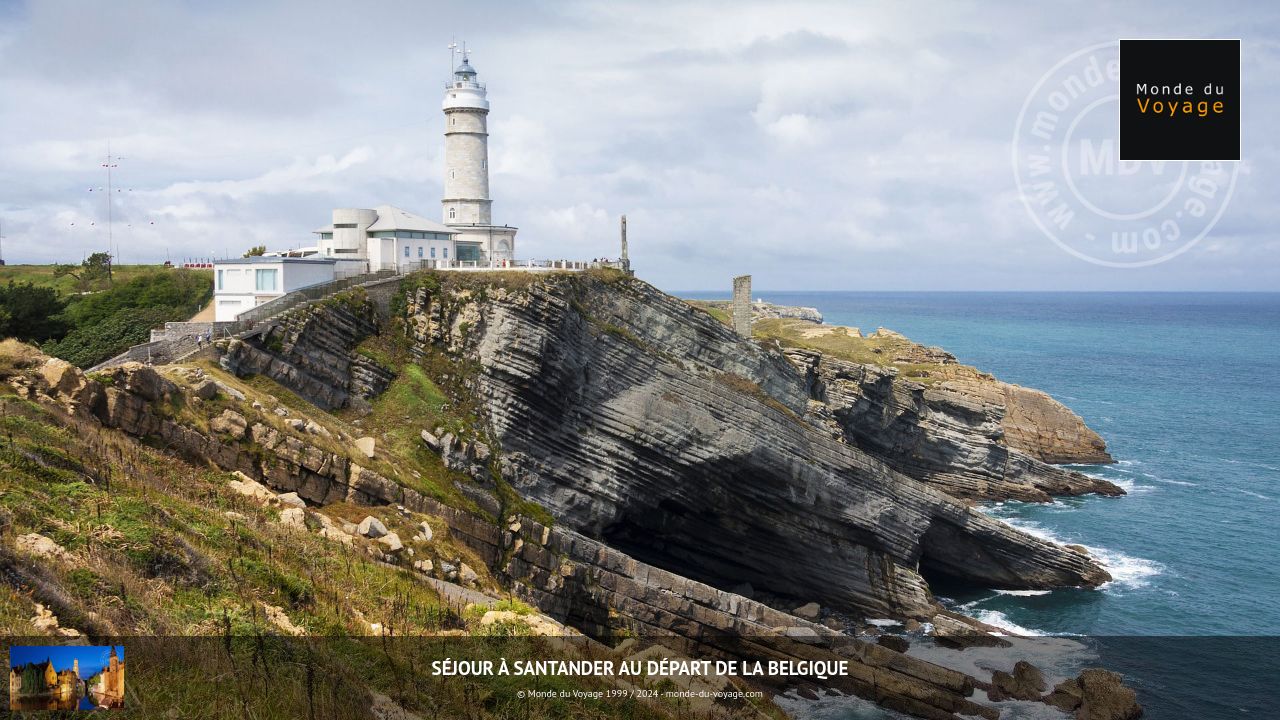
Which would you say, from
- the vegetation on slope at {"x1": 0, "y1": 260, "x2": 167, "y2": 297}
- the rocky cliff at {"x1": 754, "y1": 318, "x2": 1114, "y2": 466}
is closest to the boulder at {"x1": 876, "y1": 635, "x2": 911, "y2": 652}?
the rocky cliff at {"x1": 754, "y1": 318, "x2": 1114, "y2": 466}

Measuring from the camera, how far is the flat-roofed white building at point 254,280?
33000mm

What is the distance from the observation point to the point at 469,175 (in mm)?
45500

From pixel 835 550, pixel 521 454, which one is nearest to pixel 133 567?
pixel 521 454

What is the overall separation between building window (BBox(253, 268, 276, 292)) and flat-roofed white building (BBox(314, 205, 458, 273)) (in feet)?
20.8

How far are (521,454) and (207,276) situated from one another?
2493cm

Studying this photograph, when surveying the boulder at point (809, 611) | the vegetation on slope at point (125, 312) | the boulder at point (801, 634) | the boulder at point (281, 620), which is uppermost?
the vegetation on slope at point (125, 312)

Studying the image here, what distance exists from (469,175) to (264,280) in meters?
15.0

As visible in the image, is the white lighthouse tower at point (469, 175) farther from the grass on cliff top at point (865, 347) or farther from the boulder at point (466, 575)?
the boulder at point (466, 575)

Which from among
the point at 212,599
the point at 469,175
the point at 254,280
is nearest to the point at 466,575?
the point at 212,599

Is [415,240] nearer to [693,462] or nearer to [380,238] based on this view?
[380,238]

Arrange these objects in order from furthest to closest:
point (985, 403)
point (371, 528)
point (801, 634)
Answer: point (985, 403)
point (801, 634)
point (371, 528)

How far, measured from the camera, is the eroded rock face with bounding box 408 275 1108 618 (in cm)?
3291

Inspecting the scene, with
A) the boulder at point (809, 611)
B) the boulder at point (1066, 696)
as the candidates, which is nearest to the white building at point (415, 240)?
the boulder at point (809, 611)

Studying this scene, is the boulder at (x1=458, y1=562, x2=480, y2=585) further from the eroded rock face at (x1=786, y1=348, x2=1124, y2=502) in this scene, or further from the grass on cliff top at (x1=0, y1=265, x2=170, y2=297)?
the grass on cliff top at (x1=0, y1=265, x2=170, y2=297)
